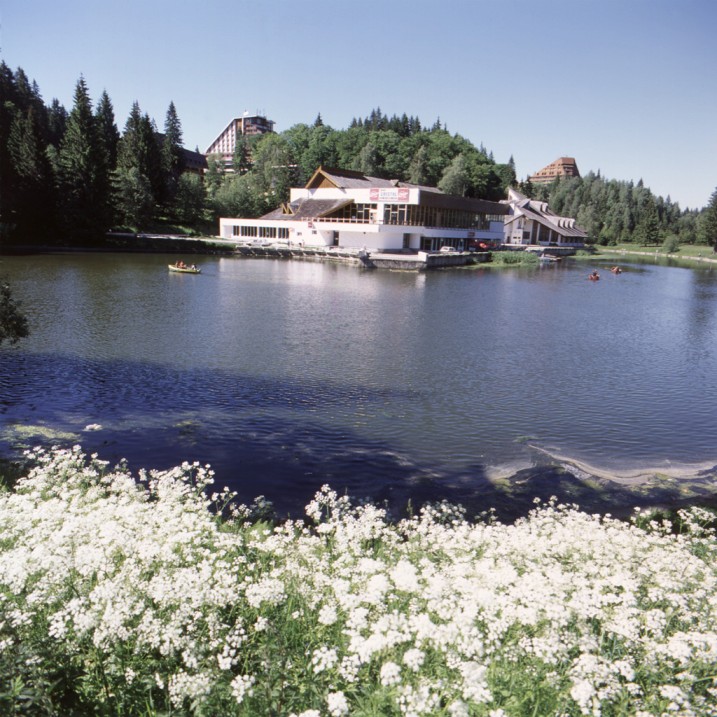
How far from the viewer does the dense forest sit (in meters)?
68.5

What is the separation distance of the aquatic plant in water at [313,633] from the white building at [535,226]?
112m

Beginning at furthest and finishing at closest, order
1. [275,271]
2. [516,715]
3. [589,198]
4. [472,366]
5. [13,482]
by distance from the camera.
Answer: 1. [589,198]
2. [275,271]
3. [472,366]
4. [13,482]
5. [516,715]

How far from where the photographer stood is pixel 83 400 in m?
18.3

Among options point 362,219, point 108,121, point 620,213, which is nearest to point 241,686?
point 362,219

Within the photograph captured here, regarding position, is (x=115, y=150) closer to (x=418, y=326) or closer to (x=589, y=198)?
(x=418, y=326)

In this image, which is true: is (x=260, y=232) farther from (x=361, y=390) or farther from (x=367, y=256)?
(x=361, y=390)

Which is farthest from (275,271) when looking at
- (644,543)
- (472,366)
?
(644,543)

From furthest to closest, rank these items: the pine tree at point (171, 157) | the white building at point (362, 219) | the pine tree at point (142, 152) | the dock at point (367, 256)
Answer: the pine tree at point (171, 157), the pine tree at point (142, 152), the white building at point (362, 219), the dock at point (367, 256)

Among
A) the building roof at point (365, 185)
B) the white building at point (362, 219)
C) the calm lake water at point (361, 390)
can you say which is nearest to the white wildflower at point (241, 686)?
the calm lake water at point (361, 390)

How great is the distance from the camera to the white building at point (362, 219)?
254 feet

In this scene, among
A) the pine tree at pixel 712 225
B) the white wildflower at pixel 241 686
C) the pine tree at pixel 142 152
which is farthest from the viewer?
the pine tree at pixel 712 225

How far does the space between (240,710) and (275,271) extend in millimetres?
57080

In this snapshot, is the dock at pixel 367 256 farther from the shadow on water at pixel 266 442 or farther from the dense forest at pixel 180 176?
the shadow on water at pixel 266 442

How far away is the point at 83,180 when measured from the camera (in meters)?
69.9
